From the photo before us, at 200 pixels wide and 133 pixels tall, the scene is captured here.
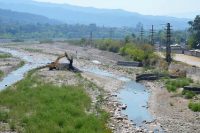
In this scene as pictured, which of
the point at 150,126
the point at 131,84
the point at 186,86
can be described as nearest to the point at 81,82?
the point at 131,84

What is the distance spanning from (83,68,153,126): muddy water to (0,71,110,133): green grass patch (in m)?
2.90

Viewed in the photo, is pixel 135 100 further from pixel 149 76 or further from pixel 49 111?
pixel 149 76

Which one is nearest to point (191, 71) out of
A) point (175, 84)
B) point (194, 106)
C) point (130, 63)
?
point (175, 84)

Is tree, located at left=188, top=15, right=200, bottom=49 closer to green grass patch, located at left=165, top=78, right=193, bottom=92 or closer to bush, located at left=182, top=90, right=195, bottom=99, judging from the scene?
green grass patch, located at left=165, top=78, right=193, bottom=92

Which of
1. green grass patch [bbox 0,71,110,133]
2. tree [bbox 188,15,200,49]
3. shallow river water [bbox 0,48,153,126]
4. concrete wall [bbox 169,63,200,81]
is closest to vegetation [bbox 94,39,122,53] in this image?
tree [bbox 188,15,200,49]

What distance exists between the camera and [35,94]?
3394 centimetres

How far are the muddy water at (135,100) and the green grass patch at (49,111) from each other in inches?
114

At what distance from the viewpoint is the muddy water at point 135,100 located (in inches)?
1169

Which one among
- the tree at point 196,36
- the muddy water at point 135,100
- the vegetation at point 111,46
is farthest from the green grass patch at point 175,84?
the vegetation at point 111,46

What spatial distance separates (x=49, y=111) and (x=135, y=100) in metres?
12.4

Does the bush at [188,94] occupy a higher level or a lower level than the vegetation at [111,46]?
higher

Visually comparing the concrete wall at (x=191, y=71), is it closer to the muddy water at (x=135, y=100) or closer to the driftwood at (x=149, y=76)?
the driftwood at (x=149, y=76)

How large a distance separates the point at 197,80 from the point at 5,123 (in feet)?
84.7

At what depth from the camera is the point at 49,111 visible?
88.9ft
